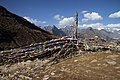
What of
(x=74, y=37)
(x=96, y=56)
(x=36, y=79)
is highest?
(x=74, y=37)

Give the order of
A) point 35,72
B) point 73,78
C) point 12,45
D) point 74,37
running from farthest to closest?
point 12,45 → point 74,37 → point 35,72 → point 73,78

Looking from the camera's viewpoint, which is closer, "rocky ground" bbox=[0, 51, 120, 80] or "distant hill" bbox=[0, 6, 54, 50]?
"rocky ground" bbox=[0, 51, 120, 80]

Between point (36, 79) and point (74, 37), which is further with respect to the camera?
point (74, 37)

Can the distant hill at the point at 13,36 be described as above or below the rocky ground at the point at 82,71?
above

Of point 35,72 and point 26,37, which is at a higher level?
point 26,37

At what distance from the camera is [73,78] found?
11.6 meters

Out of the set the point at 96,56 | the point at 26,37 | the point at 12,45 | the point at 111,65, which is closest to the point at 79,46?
the point at 96,56

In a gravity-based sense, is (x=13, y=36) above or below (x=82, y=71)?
above

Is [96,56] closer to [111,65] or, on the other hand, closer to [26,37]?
[111,65]

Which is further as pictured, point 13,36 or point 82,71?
point 13,36

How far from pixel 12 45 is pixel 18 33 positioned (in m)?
9.15

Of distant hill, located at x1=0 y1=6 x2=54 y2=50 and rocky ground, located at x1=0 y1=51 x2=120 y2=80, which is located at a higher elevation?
→ distant hill, located at x1=0 y1=6 x2=54 y2=50

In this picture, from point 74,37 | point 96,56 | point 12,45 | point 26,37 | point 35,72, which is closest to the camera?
point 35,72

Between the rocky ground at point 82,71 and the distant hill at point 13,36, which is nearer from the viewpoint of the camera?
the rocky ground at point 82,71
